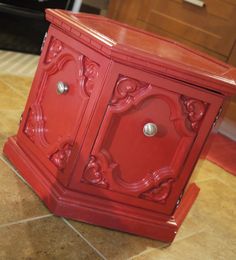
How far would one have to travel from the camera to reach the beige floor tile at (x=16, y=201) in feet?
3.01

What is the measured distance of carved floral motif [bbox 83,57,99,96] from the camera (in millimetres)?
892

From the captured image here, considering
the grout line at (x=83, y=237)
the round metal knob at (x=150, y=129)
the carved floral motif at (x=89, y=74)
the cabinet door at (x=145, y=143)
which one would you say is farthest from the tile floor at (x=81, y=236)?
the carved floral motif at (x=89, y=74)

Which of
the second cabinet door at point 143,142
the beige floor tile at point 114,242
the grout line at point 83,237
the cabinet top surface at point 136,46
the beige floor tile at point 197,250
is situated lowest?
the grout line at point 83,237

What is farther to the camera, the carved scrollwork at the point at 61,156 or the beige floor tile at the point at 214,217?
the beige floor tile at the point at 214,217

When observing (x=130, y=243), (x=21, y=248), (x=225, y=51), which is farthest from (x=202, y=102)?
→ (x=225, y=51)

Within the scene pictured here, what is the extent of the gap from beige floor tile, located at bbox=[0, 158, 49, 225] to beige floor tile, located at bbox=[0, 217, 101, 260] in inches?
1.2

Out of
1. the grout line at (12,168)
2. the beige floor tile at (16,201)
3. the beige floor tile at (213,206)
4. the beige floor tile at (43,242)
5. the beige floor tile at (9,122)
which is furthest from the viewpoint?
the beige floor tile at (9,122)

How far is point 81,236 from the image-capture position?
0.93m

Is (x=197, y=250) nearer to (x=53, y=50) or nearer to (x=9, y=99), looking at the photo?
(x=53, y=50)

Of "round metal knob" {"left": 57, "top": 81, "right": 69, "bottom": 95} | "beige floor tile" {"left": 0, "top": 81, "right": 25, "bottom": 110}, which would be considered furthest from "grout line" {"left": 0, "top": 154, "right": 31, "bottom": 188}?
"beige floor tile" {"left": 0, "top": 81, "right": 25, "bottom": 110}

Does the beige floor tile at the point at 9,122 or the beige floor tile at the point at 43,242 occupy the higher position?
the beige floor tile at the point at 9,122

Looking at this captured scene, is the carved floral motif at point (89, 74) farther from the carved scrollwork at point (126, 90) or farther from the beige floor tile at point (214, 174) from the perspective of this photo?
the beige floor tile at point (214, 174)

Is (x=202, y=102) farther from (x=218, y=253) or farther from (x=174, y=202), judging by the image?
(x=218, y=253)

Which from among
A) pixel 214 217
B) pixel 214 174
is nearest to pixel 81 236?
pixel 214 217
